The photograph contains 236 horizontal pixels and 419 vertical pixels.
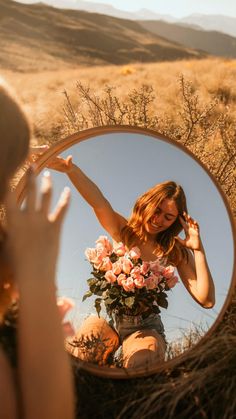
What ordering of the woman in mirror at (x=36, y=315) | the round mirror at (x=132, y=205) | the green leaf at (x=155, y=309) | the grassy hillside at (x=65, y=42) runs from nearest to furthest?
the woman in mirror at (x=36, y=315)
the round mirror at (x=132, y=205)
the green leaf at (x=155, y=309)
the grassy hillside at (x=65, y=42)

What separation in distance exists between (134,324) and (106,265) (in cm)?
22

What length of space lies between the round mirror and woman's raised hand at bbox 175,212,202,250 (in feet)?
0.06

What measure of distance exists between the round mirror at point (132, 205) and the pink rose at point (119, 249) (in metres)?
0.09

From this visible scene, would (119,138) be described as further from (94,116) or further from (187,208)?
(94,116)

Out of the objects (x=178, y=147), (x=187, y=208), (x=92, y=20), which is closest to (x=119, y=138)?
(x=178, y=147)

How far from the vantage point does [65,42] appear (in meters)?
22.4

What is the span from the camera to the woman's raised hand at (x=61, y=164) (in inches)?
76.9

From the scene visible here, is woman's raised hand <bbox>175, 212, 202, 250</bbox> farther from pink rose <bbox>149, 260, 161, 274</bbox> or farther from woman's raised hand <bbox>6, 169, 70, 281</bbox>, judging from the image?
woman's raised hand <bbox>6, 169, 70, 281</bbox>

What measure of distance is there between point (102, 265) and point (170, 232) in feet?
0.86

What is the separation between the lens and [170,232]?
199 cm

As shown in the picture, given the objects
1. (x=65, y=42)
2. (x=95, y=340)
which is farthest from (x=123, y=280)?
(x=65, y=42)

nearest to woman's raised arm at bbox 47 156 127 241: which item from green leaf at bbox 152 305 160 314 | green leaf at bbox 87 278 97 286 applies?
green leaf at bbox 87 278 97 286

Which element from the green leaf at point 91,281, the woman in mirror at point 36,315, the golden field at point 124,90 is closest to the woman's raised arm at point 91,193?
the green leaf at point 91,281

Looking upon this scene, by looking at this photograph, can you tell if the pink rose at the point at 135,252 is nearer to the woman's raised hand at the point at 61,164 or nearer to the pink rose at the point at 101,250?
the pink rose at the point at 101,250
